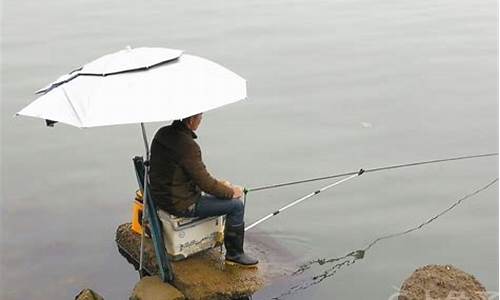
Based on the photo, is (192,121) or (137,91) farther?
(192,121)

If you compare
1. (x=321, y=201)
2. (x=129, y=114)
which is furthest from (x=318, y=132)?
(x=129, y=114)

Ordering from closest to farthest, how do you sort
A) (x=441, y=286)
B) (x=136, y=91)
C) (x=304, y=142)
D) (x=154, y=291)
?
1. (x=136, y=91)
2. (x=441, y=286)
3. (x=154, y=291)
4. (x=304, y=142)

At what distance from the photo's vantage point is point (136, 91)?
573 centimetres

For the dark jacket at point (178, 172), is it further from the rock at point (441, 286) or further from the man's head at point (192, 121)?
the rock at point (441, 286)

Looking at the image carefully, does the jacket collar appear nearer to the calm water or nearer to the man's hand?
the man's hand

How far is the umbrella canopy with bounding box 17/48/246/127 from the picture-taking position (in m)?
5.60

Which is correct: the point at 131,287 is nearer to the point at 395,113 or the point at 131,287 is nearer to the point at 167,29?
the point at 395,113

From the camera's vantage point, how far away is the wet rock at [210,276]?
6641 millimetres

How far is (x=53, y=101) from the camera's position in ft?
19.1

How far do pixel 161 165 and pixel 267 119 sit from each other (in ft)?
17.4

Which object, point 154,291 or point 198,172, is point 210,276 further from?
point 198,172

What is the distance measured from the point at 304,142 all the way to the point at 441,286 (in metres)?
4.77

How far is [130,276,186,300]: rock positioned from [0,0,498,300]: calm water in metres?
0.64

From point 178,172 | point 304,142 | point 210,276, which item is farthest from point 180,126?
point 304,142
